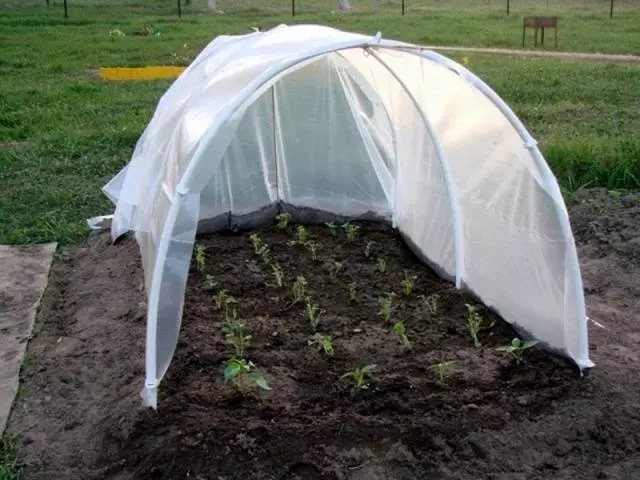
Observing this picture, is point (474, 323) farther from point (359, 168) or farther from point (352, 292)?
point (359, 168)

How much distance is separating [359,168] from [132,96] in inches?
247

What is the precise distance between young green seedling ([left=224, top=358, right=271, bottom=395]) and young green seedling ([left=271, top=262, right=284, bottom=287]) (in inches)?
52.7

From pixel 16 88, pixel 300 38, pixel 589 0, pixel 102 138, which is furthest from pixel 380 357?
pixel 589 0

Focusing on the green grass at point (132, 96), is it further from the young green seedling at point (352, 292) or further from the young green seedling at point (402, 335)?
the young green seedling at point (402, 335)

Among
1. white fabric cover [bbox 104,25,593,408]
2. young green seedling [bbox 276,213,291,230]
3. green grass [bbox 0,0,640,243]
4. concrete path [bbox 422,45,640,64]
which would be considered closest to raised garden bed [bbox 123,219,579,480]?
white fabric cover [bbox 104,25,593,408]

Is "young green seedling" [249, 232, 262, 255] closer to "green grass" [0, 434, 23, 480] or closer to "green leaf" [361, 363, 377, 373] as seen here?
"green leaf" [361, 363, 377, 373]

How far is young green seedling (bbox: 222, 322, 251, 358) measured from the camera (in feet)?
16.4

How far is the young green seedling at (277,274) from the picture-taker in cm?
612

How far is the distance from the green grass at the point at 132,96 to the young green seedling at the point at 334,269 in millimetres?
2230

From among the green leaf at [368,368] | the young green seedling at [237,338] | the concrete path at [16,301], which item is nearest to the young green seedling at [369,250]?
the young green seedling at [237,338]

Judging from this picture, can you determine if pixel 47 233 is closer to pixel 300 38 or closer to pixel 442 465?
pixel 300 38

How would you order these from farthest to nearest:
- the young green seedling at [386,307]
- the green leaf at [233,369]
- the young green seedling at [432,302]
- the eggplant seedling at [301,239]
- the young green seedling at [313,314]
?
the eggplant seedling at [301,239] → the young green seedling at [432,302] → the young green seedling at [386,307] → the young green seedling at [313,314] → the green leaf at [233,369]

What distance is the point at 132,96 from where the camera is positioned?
499 inches

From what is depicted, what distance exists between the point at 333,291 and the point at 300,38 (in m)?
1.64
